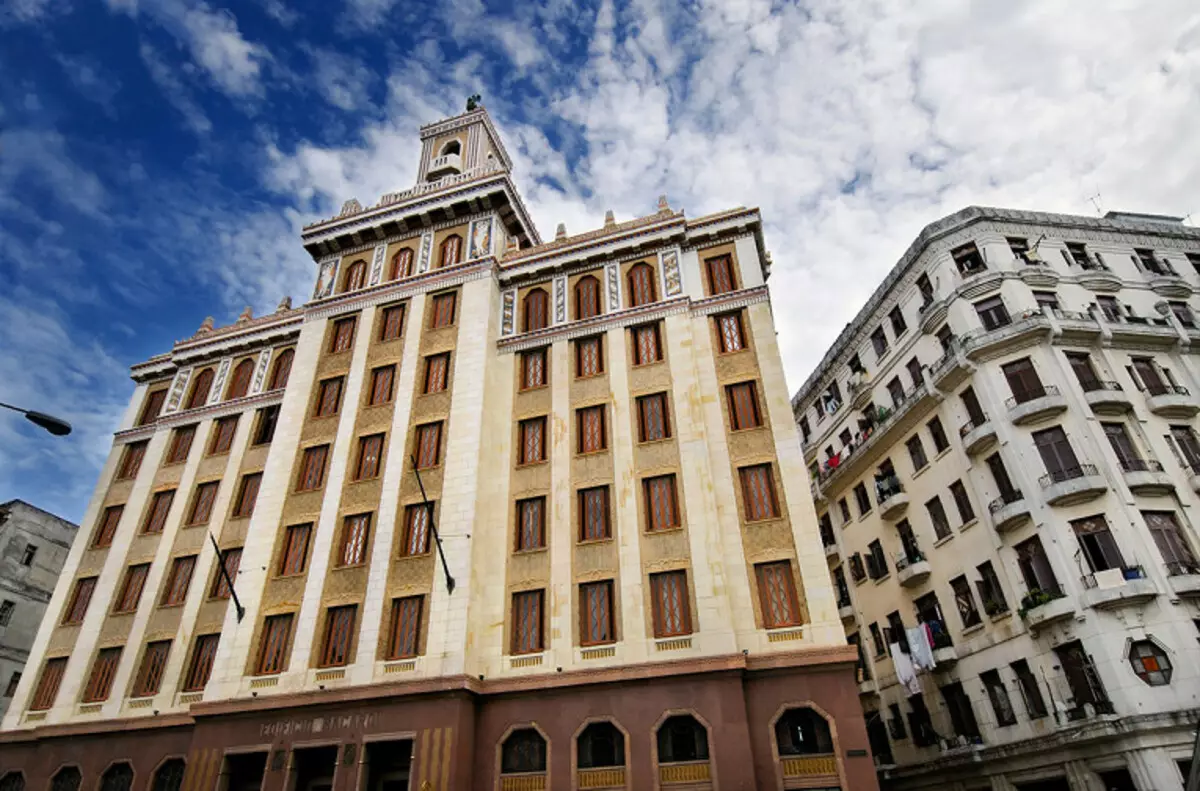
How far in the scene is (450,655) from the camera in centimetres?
2319

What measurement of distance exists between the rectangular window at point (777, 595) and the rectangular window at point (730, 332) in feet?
29.1

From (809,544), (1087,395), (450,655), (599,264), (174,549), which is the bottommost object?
(450,655)

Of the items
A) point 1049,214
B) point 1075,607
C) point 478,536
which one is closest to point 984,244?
point 1049,214

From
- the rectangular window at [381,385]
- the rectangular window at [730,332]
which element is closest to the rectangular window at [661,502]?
the rectangular window at [730,332]

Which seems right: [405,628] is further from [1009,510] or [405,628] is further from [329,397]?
[1009,510]

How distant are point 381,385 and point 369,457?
3567mm

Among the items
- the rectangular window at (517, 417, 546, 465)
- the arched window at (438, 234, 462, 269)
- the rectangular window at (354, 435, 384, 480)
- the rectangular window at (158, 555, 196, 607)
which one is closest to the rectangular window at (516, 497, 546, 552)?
the rectangular window at (517, 417, 546, 465)

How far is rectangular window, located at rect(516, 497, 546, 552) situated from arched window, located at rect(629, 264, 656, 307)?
376 inches

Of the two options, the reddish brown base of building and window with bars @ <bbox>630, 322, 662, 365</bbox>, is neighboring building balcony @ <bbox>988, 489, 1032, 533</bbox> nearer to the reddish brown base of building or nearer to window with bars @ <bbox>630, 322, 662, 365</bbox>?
the reddish brown base of building

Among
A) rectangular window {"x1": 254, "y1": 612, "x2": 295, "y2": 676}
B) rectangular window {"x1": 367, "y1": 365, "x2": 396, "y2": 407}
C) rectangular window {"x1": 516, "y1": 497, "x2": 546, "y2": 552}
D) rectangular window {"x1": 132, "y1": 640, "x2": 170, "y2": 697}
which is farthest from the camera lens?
rectangular window {"x1": 367, "y1": 365, "x2": 396, "y2": 407}

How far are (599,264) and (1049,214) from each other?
74.2 feet

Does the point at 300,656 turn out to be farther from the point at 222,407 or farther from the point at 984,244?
the point at 984,244

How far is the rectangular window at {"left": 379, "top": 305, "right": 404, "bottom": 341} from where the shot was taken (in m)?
32.7

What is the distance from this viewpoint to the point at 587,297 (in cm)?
3219
